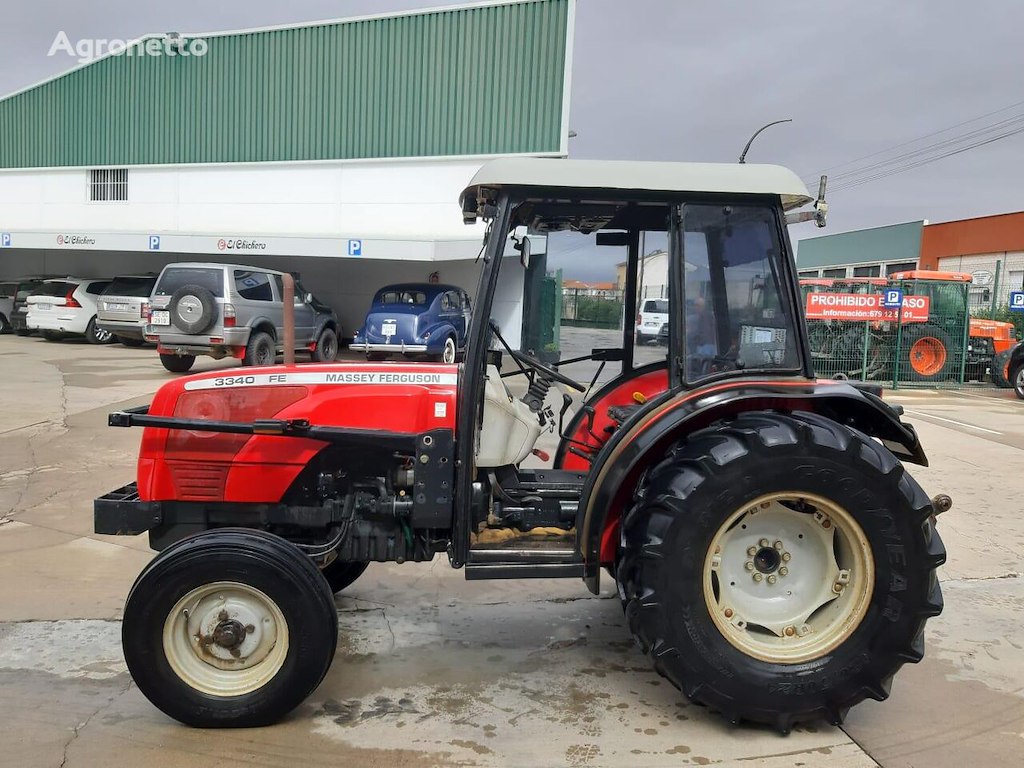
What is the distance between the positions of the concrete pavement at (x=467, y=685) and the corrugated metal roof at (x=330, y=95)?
16031 mm

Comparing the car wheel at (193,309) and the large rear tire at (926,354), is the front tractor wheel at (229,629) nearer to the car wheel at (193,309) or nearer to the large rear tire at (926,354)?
the car wheel at (193,309)

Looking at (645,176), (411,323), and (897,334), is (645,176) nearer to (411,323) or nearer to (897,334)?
(411,323)

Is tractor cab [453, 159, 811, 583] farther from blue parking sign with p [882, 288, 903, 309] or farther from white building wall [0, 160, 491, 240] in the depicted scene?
white building wall [0, 160, 491, 240]

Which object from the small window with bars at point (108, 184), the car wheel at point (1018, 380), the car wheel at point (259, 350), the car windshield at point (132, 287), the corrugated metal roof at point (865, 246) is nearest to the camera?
the car wheel at point (259, 350)

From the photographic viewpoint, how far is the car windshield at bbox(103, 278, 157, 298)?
1695cm

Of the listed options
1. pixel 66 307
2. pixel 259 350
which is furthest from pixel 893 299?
pixel 66 307

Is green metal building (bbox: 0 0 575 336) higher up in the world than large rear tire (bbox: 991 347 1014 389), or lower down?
higher up

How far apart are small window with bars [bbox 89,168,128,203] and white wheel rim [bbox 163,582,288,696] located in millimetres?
23499

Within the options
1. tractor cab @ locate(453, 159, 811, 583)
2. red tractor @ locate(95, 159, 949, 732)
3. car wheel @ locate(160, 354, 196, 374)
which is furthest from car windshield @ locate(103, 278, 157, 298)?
tractor cab @ locate(453, 159, 811, 583)

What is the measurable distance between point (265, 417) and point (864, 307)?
596 inches

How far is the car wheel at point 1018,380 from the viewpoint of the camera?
48.6 ft

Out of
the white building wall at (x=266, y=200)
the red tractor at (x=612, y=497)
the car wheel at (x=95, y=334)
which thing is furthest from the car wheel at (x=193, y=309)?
the red tractor at (x=612, y=497)

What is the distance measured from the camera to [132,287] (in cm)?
1708

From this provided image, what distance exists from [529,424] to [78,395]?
994 centimetres
